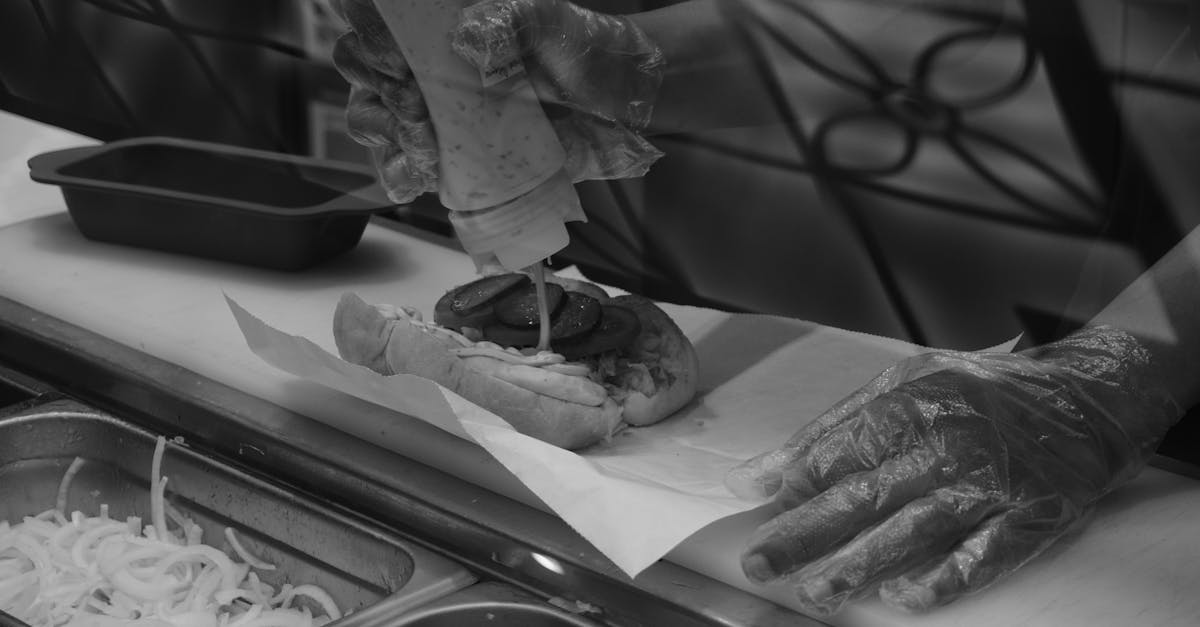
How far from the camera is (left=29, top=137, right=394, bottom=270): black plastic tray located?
1912mm

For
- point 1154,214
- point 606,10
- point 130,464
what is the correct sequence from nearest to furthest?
point 1154,214, point 606,10, point 130,464

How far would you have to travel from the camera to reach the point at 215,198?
1.93 metres

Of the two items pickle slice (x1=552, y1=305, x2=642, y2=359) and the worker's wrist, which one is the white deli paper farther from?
the worker's wrist

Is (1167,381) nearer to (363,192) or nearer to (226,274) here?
(363,192)

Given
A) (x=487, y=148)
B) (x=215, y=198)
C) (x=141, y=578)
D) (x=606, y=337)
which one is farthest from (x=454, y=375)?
(x=215, y=198)

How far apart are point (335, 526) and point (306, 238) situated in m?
0.63

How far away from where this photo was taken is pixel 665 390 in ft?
4.90

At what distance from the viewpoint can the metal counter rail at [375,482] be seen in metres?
1.19

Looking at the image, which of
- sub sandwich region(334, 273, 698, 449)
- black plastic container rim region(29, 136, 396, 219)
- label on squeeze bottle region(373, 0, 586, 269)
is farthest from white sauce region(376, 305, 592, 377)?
black plastic container rim region(29, 136, 396, 219)

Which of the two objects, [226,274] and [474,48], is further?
[226,274]

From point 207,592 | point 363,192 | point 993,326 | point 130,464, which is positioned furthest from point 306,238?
point 993,326

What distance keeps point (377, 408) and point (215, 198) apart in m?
0.59

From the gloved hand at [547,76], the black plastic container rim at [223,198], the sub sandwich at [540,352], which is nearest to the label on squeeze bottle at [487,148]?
the gloved hand at [547,76]

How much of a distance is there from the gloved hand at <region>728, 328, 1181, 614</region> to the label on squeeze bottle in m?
0.32
